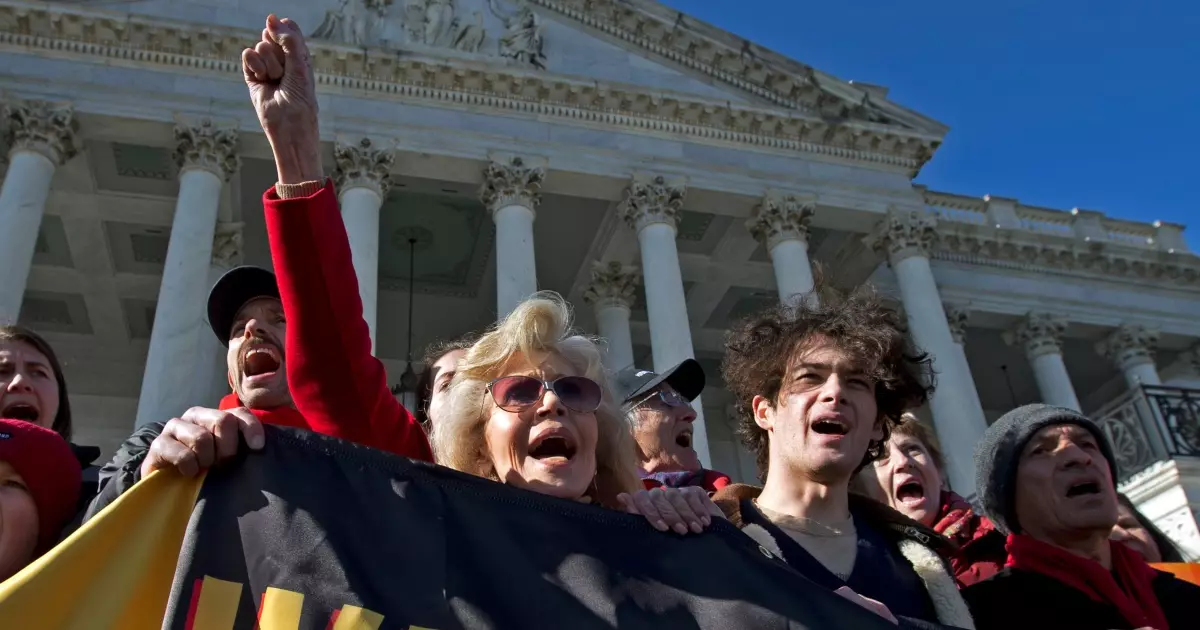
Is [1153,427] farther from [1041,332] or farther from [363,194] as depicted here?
[363,194]

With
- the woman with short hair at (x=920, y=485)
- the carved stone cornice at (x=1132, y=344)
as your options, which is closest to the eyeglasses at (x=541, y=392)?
the woman with short hair at (x=920, y=485)

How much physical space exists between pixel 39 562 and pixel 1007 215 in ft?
88.1

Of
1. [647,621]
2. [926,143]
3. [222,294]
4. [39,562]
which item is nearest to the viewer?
[39,562]

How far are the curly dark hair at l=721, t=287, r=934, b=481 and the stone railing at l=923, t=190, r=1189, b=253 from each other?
21.8m

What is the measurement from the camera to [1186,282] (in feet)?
84.3

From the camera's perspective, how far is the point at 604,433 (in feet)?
10.5

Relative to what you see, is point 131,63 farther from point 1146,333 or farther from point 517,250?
point 1146,333

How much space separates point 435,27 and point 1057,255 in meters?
17.5

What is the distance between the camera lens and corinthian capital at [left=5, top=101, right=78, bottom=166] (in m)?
15.1

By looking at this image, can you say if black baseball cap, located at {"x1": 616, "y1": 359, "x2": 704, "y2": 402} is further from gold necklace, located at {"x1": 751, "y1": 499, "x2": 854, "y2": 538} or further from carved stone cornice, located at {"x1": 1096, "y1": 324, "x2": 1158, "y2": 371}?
carved stone cornice, located at {"x1": 1096, "y1": 324, "x2": 1158, "y2": 371}

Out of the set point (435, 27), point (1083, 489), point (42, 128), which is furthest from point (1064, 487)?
point (435, 27)

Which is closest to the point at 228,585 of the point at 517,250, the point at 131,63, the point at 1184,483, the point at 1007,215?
the point at 1184,483

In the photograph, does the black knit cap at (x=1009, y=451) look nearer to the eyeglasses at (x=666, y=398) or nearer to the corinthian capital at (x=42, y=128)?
the eyeglasses at (x=666, y=398)

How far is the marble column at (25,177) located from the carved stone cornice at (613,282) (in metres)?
10.5
